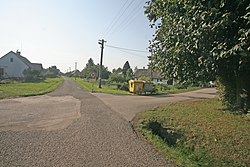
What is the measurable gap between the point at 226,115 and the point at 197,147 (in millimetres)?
5307

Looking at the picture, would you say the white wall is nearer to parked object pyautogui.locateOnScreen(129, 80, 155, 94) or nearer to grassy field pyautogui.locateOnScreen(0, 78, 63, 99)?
grassy field pyautogui.locateOnScreen(0, 78, 63, 99)

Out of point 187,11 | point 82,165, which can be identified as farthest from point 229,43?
point 82,165

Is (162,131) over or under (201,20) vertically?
under

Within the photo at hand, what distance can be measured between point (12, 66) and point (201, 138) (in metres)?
69.7

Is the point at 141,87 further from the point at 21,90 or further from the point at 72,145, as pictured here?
the point at 72,145

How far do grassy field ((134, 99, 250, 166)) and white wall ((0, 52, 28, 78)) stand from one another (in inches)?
2552

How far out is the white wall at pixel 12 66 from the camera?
226 feet

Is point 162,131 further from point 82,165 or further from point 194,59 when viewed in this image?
point 82,165

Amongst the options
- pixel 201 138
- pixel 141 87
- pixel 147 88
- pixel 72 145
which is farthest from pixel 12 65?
pixel 72 145

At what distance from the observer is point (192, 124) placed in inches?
462


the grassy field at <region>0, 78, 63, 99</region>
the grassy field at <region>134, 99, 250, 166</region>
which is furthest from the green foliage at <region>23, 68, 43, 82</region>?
the grassy field at <region>134, 99, 250, 166</region>

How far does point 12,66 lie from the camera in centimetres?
7069

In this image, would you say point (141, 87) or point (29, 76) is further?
point (29, 76)

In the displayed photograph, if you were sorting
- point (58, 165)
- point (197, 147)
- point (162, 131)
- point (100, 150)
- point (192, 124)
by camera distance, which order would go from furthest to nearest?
1. point (192, 124)
2. point (162, 131)
3. point (197, 147)
4. point (100, 150)
5. point (58, 165)
